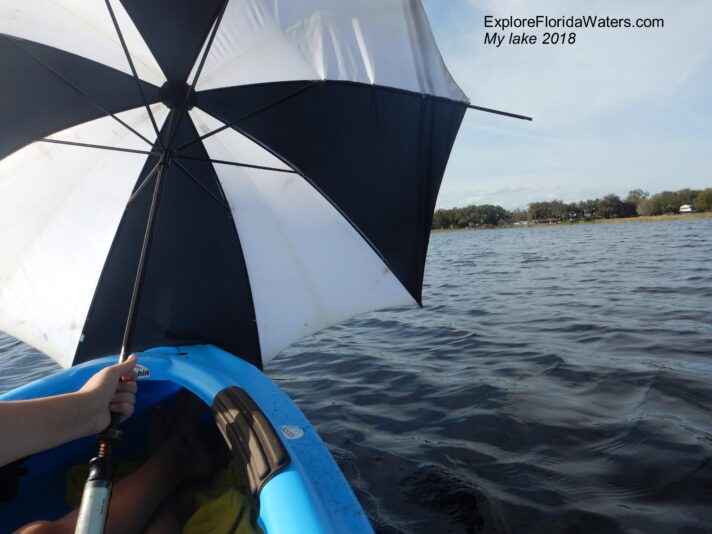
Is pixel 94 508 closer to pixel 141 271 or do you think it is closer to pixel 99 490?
pixel 99 490

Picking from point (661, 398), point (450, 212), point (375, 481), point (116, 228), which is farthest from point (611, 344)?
A: point (450, 212)

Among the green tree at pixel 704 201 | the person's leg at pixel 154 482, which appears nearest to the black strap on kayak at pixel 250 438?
the person's leg at pixel 154 482

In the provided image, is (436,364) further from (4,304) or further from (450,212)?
(450,212)

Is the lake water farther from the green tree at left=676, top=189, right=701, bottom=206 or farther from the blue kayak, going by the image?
the green tree at left=676, top=189, right=701, bottom=206

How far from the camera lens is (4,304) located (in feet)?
8.87

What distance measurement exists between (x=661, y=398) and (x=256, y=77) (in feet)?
14.7

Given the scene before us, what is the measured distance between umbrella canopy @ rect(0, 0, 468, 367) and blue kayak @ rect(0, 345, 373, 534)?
38 cm

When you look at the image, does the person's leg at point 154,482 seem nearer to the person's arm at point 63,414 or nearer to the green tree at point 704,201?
the person's arm at point 63,414

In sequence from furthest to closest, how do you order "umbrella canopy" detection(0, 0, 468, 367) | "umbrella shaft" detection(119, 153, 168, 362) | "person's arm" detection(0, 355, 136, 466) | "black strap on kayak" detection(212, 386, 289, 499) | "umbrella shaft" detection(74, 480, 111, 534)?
"umbrella canopy" detection(0, 0, 468, 367) < "umbrella shaft" detection(119, 153, 168, 362) < "black strap on kayak" detection(212, 386, 289, 499) < "umbrella shaft" detection(74, 480, 111, 534) < "person's arm" detection(0, 355, 136, 466)

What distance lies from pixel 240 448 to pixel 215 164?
1851mm

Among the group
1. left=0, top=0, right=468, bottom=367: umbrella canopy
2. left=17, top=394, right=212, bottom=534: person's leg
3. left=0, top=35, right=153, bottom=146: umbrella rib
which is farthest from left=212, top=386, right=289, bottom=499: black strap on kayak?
left=0, top=35, right=153, bottom=146: umbrella rib

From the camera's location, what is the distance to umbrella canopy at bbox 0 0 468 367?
229cm

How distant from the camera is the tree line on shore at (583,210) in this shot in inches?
3127

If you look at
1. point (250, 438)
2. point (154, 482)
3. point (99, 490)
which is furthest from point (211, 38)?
point (154, 482)
